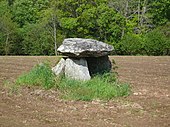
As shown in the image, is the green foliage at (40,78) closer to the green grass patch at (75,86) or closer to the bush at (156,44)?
the green grass patch at (75,86)

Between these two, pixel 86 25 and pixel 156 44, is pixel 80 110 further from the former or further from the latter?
pixel 86 25

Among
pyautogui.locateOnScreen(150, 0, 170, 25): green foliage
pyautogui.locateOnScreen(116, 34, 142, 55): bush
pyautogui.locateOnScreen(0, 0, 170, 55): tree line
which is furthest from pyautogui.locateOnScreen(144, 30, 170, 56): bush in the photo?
pyautogui.locateOnScreen(150, 0, 170, 25): green foliage

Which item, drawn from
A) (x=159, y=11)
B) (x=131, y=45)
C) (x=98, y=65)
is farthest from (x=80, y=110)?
(x=159, y=11)

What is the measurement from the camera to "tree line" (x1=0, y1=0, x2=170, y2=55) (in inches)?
1510

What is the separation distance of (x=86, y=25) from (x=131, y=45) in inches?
238

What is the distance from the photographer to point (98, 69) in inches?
570

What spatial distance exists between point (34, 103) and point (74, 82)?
2.29 metres

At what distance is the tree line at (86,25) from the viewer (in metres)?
38.3

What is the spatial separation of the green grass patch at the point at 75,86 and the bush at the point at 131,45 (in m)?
25.9

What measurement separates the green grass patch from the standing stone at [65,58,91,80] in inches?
17.8

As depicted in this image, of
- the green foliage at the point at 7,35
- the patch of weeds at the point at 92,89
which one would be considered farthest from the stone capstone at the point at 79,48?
the green foliage at the point at 7,35

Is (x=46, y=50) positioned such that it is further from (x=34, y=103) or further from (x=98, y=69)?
(x=34, y=103)

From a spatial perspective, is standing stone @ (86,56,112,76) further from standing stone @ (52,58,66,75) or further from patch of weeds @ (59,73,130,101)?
patch of weeds @ (59,73,130,101)

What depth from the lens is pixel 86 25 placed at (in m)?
41.5
